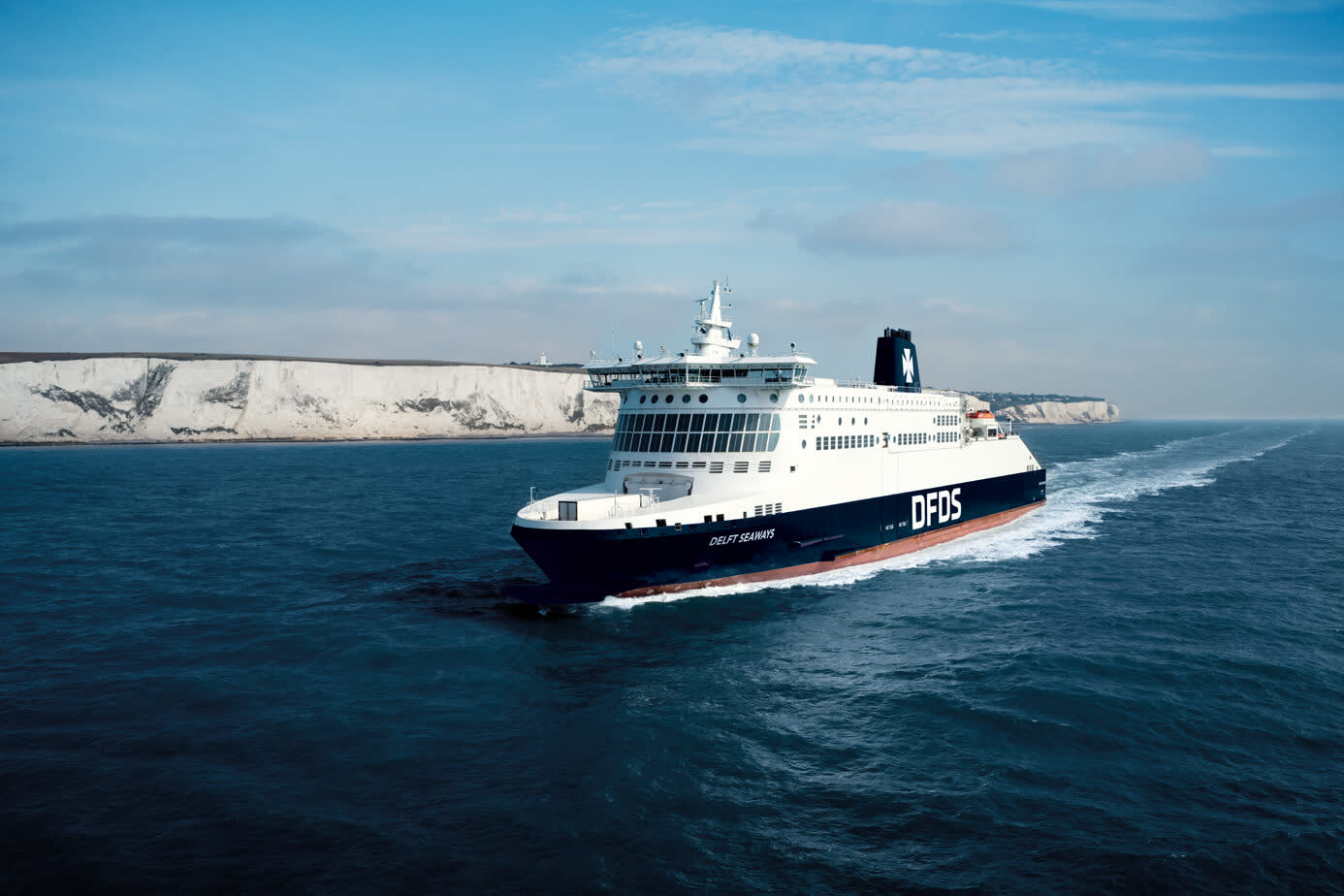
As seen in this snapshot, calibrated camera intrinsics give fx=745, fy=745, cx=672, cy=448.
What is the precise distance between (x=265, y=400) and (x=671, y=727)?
4891 inches

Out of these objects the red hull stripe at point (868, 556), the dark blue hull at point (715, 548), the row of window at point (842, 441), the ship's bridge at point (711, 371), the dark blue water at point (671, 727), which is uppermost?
the ship's bridge at point (711, 371)

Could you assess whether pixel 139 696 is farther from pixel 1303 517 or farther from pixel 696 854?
pixel 1303 517

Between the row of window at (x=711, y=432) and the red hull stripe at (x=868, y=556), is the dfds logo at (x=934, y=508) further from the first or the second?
the row of window at (x=711, y=432)

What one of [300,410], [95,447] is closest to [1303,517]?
[300,410]

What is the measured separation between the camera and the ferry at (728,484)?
87.6 ft

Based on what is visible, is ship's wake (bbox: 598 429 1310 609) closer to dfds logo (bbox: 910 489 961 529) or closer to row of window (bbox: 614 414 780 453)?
dfds logo (bbox: 910 489 961 529)

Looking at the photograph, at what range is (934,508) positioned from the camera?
40.3 m

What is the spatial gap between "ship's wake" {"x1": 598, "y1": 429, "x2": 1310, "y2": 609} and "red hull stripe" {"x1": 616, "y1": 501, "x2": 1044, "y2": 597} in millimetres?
225

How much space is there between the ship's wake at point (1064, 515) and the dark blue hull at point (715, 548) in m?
0.53

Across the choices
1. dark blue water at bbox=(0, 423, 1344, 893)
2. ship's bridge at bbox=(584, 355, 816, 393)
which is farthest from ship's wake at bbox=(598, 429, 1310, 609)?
ship's bridge at bbox=(584, 355, 816, 393)

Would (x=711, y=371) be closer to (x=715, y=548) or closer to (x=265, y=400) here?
(x=715, y=548)

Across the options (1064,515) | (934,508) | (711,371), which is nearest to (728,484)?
(711,371)

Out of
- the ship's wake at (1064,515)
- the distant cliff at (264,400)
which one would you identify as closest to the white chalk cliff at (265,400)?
the distant cliff at (264,400)

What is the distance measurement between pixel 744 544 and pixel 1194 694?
14.6 metres
